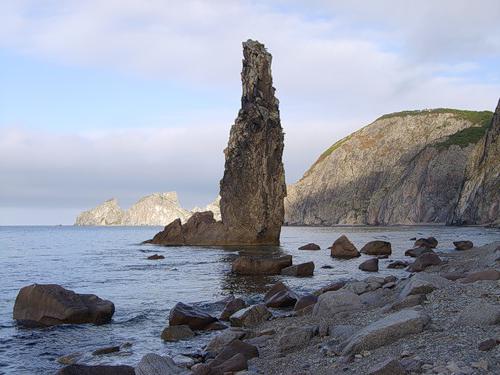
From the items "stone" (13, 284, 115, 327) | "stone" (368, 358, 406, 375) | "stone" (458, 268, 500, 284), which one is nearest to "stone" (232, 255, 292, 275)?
"stone" (13, 284, 115, 327)

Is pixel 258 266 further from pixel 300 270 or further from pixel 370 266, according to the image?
pixel 370 266

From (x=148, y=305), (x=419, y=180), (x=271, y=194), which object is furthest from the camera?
(x=419, y=180)

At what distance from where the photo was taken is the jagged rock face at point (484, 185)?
102 meters

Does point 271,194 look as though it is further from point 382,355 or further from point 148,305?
point 382,355

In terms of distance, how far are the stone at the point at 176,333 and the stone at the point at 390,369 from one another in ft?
30.4

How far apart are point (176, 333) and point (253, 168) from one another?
53.6 meters

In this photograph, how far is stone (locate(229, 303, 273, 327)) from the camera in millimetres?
17562

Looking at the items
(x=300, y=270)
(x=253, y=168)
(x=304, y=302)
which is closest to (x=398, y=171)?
(x=253, y=168)

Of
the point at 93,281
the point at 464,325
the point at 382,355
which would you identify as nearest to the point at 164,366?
the point at 382,355

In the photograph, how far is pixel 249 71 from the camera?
70062mm

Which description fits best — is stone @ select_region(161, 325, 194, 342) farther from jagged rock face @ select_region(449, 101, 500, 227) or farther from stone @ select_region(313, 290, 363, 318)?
jagged rock face @ select_region(449, 101, 500, 227)

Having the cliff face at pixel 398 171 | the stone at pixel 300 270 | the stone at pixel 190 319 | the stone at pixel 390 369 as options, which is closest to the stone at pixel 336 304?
the stone at pixel 190 319

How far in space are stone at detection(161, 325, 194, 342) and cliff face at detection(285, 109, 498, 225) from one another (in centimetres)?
14341

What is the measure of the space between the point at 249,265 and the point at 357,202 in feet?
502
